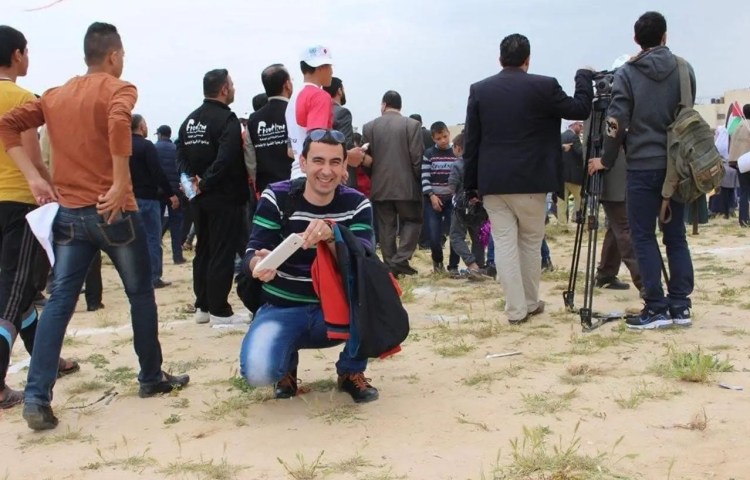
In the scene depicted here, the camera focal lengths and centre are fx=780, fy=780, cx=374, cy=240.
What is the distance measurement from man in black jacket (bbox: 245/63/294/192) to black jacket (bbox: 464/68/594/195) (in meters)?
1.40

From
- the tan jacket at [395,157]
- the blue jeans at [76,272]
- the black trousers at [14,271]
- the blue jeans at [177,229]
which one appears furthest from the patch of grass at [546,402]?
the blue jeans at [177,229]

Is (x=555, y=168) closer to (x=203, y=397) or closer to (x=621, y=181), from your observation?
(x=621, y=181)

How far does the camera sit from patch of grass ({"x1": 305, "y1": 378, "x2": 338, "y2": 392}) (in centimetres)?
420

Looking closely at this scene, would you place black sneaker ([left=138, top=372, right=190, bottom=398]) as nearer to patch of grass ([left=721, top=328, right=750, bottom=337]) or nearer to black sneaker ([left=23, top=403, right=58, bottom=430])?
black sneaker ([left=23, top=403, right=58, bottom=430])

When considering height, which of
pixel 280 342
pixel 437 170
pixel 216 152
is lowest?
pixel 280 342

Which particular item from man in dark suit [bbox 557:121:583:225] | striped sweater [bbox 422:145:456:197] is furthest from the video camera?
man in dark suit [bbox 557:121:583:225]

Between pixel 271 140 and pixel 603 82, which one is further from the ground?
pixel 603 82

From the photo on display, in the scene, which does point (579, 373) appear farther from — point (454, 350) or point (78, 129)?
point (78, 129)

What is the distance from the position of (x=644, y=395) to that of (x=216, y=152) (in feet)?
11.8

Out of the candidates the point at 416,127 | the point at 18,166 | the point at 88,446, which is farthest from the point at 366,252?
the point at 416,127

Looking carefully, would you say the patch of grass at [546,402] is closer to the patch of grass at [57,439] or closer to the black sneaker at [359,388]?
the black sneaker at [359,388]

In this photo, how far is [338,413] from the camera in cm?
376

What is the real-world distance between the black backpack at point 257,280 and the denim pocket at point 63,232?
0.84 metres

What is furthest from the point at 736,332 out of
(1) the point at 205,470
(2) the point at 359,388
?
(1) the point at 205,470
